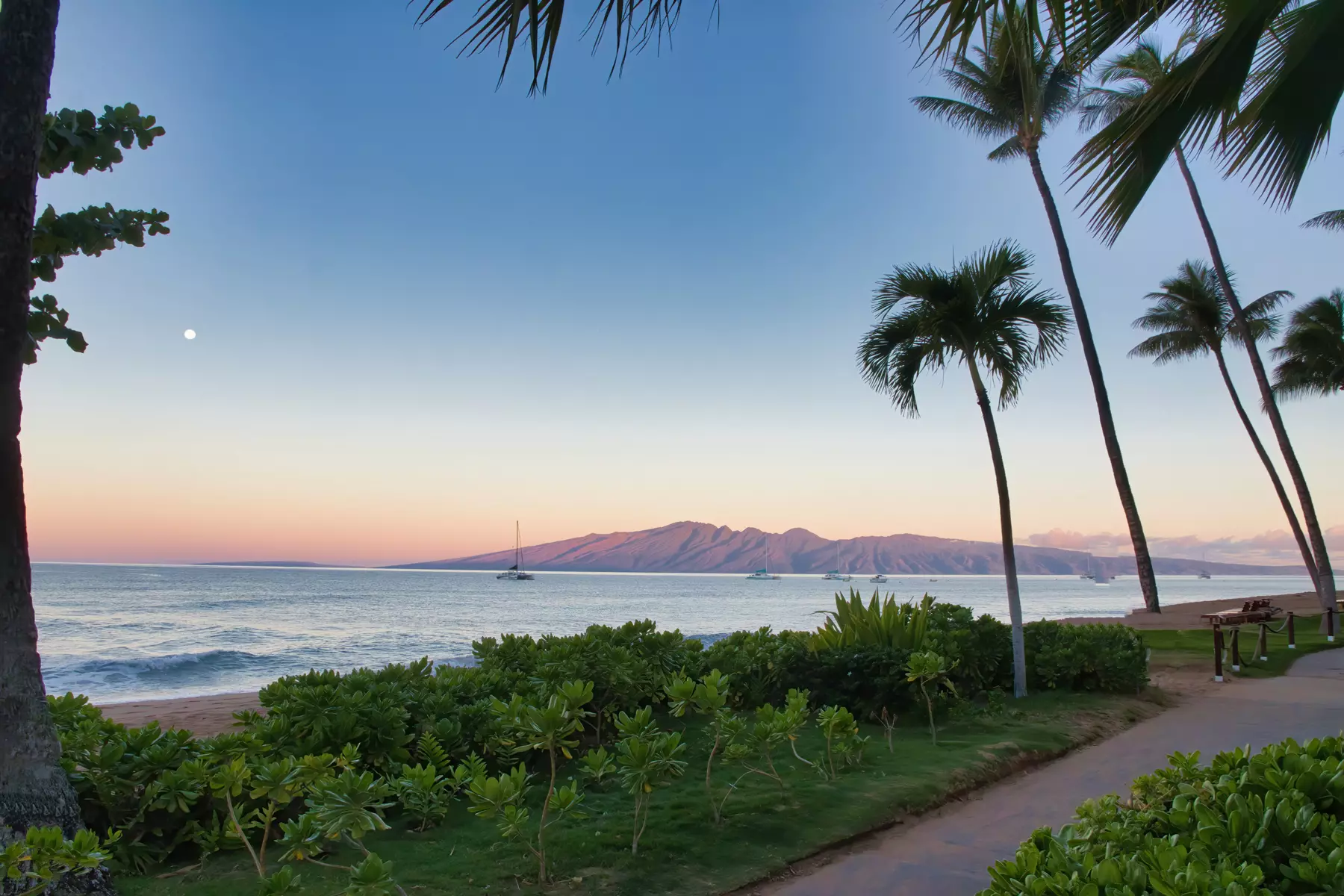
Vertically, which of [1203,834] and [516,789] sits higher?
[1203,834]

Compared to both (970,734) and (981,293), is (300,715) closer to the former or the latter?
(970,734)

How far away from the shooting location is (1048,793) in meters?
5.08

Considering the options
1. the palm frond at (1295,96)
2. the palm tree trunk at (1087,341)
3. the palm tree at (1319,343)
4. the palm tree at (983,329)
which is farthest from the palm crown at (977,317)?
the palm tree at (1319,343)

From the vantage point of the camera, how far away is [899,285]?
8633 mm

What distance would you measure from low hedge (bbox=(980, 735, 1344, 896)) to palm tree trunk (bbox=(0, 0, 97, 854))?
11.5 feet

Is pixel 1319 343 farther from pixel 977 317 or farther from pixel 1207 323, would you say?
pixel 977 317

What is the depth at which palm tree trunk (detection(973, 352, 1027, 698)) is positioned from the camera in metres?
8.19

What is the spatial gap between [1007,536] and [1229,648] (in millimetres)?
5611

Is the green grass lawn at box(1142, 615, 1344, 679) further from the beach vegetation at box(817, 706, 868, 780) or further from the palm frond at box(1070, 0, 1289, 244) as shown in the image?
the palm frond at box(1070, 0, 1289, 244)

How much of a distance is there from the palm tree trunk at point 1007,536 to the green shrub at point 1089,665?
0.74 feet

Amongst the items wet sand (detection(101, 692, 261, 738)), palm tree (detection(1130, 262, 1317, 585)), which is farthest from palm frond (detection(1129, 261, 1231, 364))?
wet sand (detection(101, 692, 261, 738))

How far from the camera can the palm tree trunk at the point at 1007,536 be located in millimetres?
8188

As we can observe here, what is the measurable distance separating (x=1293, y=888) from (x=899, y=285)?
7.62 metres

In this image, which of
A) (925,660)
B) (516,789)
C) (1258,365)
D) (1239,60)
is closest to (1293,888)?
(516,789)
